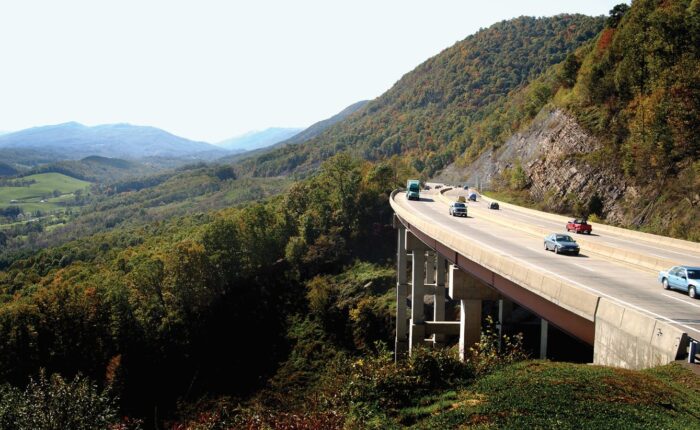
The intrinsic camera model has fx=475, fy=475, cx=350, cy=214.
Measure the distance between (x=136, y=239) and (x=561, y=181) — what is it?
12578cm

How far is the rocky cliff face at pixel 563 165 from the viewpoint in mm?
54906

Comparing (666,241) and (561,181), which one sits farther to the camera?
(561,181)

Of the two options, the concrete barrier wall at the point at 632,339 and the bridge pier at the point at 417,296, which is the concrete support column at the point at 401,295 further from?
the concrete barrier wall at the point at 632,339

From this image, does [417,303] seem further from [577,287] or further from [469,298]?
[577,287]

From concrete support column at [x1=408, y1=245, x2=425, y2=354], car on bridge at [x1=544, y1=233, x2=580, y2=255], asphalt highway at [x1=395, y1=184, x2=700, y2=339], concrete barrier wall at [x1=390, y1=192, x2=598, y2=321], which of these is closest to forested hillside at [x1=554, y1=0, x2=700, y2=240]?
asphalt highway at [x1=395, y1=184, x2=700, y2=339]

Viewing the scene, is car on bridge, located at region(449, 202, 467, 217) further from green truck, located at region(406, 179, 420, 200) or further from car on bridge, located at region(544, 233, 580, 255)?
car on bridge, located at region(544, 233, 580, 255)

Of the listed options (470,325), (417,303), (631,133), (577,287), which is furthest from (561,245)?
(631,133)

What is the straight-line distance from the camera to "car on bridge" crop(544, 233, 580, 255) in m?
29.8

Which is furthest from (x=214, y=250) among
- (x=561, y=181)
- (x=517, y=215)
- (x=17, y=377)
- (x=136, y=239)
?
(x=136, y=239)

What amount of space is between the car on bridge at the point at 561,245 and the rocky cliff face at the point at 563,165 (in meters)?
26.0

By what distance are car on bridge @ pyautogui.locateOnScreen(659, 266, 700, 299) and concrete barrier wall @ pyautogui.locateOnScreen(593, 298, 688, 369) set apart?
7616 mm

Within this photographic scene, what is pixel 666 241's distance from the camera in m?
35.4

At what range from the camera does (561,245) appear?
1179 inches

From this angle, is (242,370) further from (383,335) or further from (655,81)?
(655,81)
